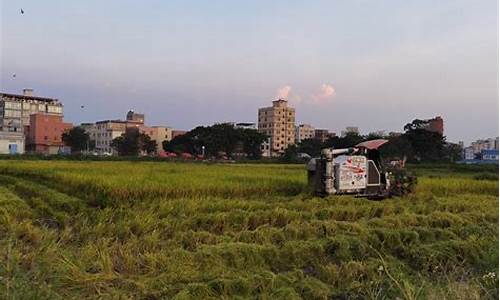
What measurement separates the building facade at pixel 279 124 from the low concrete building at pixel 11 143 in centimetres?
3709

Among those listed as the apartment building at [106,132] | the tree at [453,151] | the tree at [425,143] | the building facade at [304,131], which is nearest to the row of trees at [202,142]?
the apartment building at [106,132]

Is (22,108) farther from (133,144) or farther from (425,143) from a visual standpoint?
(425,143)

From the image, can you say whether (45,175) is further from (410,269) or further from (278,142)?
(278,142)

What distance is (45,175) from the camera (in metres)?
19.0

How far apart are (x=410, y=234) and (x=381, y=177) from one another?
6.40 meters

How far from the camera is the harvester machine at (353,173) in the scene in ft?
43.1

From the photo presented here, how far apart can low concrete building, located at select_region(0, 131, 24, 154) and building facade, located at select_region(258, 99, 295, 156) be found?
122ft

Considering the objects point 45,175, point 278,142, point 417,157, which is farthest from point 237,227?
point 278,142

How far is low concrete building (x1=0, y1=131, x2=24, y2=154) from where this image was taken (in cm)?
6203

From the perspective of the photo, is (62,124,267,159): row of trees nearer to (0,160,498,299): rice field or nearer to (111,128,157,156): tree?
(111,128,157,156): tree

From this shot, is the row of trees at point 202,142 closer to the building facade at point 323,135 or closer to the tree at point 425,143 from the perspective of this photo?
the building facade at point 323,135

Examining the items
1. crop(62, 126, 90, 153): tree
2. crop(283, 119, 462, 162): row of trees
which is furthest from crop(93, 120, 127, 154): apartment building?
crop(283, 119, 462, 162): row of trees

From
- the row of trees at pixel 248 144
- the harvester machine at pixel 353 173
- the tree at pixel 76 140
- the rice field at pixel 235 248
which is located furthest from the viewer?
the tree at pixel 76 140

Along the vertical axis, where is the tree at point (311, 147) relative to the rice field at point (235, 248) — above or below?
above
